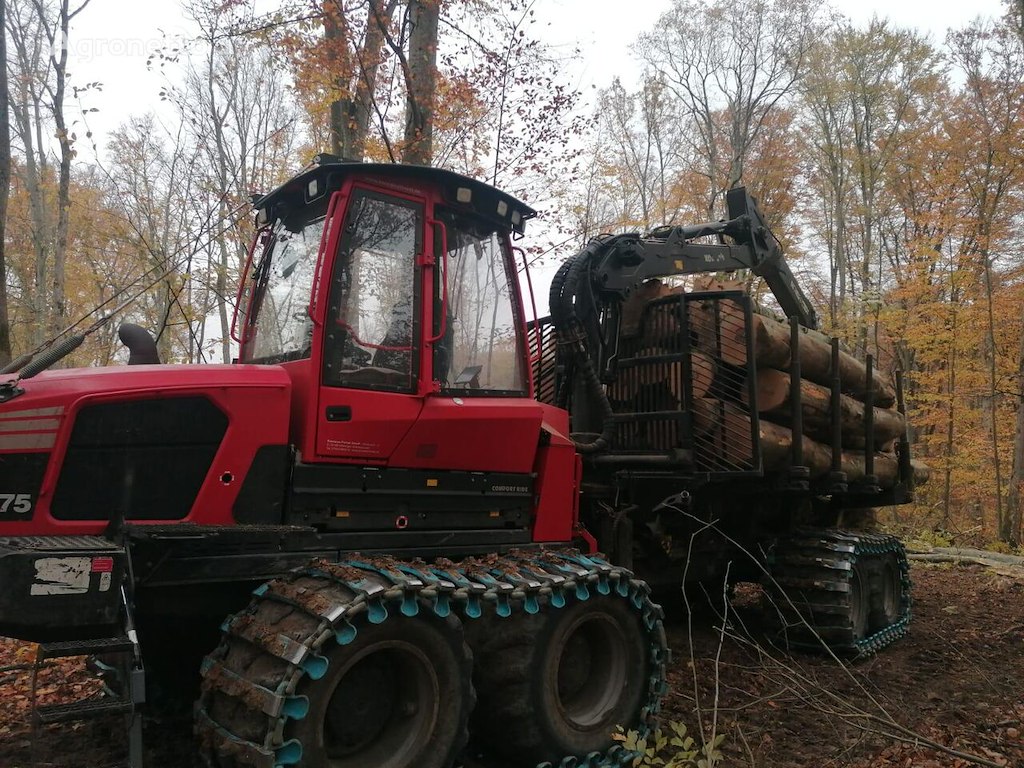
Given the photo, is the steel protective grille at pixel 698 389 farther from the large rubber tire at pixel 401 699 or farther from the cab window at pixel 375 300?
the large rubber tire at pixel 401 699

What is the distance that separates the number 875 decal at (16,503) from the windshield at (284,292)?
4.81ft

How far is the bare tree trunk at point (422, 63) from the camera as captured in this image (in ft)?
33.7

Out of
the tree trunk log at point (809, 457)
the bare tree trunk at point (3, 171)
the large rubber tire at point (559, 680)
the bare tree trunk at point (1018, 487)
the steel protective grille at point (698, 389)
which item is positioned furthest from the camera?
the bare tree trunk at point (1018, 487)

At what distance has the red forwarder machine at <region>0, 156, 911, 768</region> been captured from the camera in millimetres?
3578

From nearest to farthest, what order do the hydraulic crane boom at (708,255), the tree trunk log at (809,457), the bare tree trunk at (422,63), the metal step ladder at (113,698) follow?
the metal step ladder at (113,698)
the tree trunk log at (809,457)
the hydraulic crane boom at (708,255)
the bare tree trunk at (422,63)

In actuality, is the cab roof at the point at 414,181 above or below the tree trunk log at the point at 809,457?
above

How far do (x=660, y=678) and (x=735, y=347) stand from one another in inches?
109

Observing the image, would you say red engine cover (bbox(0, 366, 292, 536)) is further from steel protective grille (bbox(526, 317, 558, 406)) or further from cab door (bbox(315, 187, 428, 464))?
steel protective grille (bbox(526, 317, 558, 406))

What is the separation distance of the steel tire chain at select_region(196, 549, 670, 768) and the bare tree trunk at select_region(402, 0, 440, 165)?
6904 millimetres

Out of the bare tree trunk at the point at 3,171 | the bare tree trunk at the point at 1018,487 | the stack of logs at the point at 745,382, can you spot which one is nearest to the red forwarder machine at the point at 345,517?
the stack of logs at the point at 745,382

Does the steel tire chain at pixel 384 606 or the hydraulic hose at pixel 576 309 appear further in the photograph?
the hydraulic hose at pixel 576 309

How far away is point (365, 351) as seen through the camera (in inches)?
173

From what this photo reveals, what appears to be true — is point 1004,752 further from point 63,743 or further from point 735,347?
point 63,743

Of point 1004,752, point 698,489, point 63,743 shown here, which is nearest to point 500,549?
point 698,489
